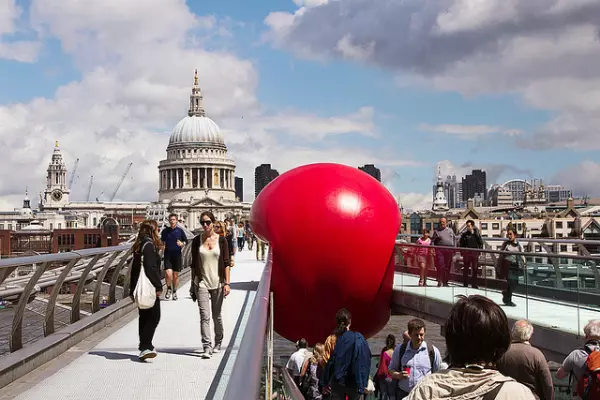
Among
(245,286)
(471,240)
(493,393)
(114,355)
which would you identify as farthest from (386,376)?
(493,393)

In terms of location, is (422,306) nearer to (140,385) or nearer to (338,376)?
(338,376)

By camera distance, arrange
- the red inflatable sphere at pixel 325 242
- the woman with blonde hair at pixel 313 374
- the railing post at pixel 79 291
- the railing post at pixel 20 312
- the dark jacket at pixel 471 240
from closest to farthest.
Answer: the railing post at pixel 20 312
the railing post at pixel 79 291
the woman with blonde hair at pixel 313 374
the red inflatable sphere at pixel 325 242
the dark jacket at pixel 471 240

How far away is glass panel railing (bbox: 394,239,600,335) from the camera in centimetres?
1084

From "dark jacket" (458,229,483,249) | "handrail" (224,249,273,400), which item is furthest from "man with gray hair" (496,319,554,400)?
"dark jacket" (458,229,483,249)

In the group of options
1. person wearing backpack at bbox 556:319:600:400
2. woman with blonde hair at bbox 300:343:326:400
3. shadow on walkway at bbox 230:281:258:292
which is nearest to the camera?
person wearing backpack at bbox 556:319:600:400

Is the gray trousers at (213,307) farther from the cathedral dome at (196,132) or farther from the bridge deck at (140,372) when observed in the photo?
the cathedral dome at (196,132)

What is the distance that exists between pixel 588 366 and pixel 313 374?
20.7 ft

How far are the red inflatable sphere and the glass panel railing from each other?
108 centimetres

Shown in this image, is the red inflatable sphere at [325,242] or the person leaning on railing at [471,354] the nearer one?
the person leaning on railing at [471,354]

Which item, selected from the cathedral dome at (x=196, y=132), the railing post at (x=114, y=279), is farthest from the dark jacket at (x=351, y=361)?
the cathedral dome at (x=196, y=132)

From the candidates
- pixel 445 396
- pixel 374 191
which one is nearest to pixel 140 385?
pixel 445 396

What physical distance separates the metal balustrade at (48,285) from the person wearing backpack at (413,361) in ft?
13.3

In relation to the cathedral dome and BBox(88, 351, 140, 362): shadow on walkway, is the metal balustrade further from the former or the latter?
the cathedral dome

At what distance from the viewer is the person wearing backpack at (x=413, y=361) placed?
32.4 feet
